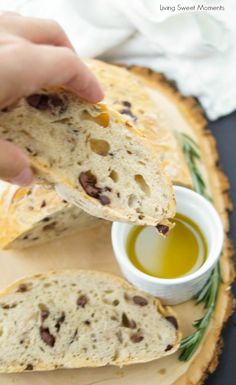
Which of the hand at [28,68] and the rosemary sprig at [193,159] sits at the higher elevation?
the hand at [28,68]

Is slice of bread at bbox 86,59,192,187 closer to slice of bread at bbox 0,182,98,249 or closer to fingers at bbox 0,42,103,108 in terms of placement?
slice of bread at bbox 0,182,98,249

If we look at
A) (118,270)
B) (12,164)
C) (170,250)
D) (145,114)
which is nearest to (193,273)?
(170,250)

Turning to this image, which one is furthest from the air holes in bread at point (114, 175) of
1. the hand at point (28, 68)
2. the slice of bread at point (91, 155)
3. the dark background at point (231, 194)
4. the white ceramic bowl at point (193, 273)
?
the dark background at point (231, 194)

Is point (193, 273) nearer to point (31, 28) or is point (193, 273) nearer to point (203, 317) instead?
point (203, 317)

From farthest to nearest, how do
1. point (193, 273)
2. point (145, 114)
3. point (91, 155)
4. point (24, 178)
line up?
→ point (145, 114), point (193, 273), point (91, 155), point (24, 178)

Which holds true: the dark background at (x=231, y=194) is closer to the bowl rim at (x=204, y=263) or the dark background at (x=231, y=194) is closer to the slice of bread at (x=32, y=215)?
the bowl rim at (x=204, y=263)

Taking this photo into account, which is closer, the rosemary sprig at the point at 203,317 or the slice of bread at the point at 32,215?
the rosemary sprig at the point at 203,317
